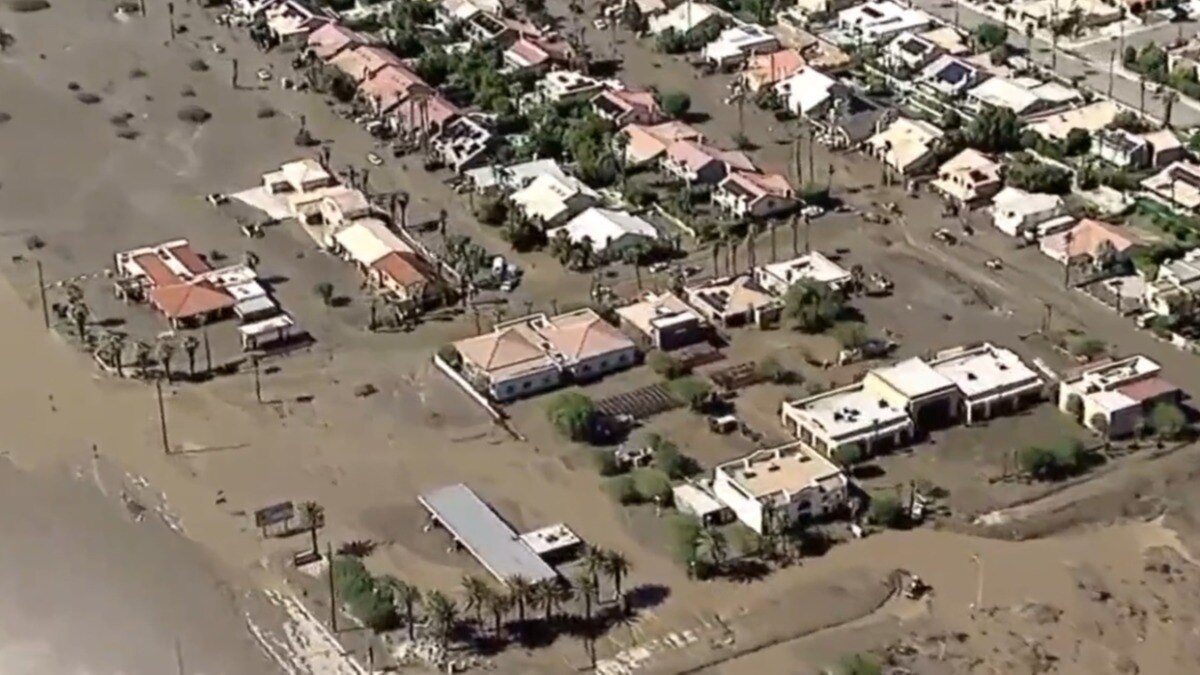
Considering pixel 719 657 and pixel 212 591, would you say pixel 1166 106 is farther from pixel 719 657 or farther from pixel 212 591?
pixel 212 591

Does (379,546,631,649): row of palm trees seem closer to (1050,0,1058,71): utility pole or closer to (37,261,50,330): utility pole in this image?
(37,261,50,330): utility pole

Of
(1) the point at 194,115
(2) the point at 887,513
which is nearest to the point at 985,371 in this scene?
(2) the point at 887,513

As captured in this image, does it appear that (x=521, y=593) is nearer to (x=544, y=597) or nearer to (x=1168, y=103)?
(x=544, y=597)

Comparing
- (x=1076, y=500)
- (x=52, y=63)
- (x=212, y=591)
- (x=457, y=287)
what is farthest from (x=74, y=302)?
(x=1076, y=500)

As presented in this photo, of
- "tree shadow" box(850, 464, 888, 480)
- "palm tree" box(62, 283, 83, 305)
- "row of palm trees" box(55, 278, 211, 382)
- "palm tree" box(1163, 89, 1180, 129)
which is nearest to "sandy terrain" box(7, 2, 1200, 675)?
"palm tree" box(62, 283, 83, 305)

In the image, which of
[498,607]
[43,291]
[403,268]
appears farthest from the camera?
[43,291]
